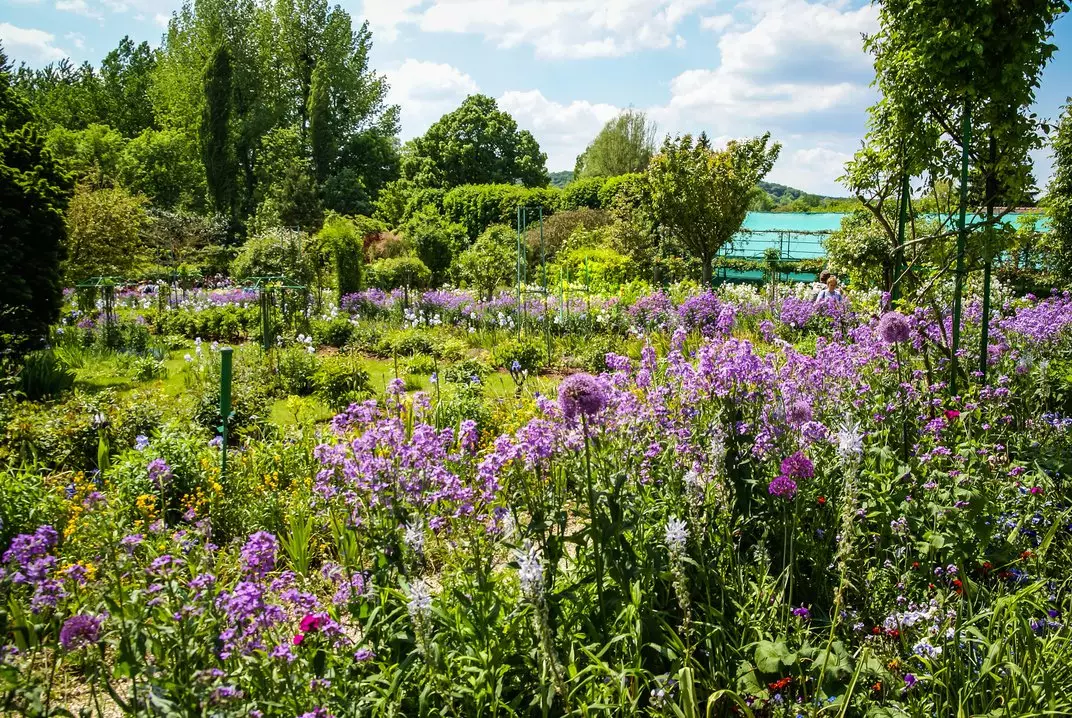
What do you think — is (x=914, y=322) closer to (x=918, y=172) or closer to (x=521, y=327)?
(x=918, y=172)

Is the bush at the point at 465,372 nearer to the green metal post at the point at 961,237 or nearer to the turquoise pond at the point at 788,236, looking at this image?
the green metal post at the point at 961,237

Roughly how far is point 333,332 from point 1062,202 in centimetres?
1351

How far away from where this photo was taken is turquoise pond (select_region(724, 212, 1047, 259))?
25.9m

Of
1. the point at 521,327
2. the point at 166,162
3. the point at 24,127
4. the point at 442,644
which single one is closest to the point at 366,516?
the point at 442,644

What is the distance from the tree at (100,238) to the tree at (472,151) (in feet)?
86.9

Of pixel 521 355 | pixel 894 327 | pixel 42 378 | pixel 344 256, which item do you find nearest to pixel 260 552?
pixel 894 327

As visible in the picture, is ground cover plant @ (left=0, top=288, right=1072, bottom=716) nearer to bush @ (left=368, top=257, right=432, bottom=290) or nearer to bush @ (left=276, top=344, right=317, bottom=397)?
bush @ (left=276, top=344, right=317, bottom=397)

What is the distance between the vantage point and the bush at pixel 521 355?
9094mm

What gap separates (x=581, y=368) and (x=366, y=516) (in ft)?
21.7

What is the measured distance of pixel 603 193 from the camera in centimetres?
2673

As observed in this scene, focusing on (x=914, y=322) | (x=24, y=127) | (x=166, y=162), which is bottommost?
(x=914, y=322)

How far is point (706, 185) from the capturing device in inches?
582

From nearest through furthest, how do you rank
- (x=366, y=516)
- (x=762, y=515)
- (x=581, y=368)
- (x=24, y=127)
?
(x=366, y=516)
(x=762, y=515)
(x=24, y=127)
(x=581, y=368)

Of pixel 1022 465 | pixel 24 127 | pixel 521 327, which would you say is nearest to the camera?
pixel 1022 465
